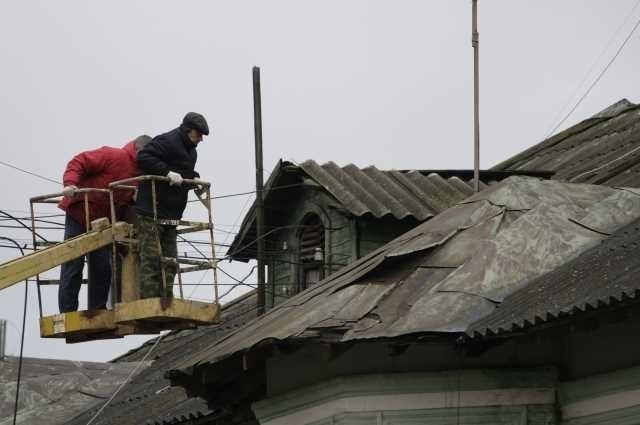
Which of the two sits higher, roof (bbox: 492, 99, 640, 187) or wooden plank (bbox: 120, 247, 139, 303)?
roof (bbox: 492, 99, 640, 187)

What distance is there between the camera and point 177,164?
1684 cm

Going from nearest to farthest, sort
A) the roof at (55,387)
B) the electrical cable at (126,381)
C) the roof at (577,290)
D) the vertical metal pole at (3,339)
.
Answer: the roof at (577,290), the electrical cable at (126,381), the roof at (55,387), the vertical metal pole at (3,339)

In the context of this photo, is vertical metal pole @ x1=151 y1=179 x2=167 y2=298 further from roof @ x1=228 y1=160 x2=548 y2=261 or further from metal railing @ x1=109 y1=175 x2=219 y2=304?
roof @ x1=228 y1=160 x2=548 y2=261

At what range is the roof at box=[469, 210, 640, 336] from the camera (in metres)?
11.5

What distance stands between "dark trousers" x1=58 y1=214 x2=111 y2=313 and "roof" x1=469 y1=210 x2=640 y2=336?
5931 millimetres

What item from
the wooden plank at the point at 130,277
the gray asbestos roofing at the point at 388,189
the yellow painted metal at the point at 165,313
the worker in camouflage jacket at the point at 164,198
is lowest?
the yellow painted metal at the point at 165,313

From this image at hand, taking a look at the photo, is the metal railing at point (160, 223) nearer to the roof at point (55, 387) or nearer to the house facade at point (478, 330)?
the house facade at point (478, 330)

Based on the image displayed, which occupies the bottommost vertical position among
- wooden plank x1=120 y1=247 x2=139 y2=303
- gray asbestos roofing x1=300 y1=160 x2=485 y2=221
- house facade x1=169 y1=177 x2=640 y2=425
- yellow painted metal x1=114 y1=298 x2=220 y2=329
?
house facade x1=169 y1=177 x2=640 y2=425

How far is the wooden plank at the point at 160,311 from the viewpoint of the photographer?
15992 mm

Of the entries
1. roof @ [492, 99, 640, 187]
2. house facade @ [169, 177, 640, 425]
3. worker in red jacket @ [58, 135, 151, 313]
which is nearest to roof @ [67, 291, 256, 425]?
worker in red jacket @ [58, 135, 151, 313]

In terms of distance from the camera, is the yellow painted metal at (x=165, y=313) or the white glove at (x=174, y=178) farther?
the white glove at (x=174, y=178)

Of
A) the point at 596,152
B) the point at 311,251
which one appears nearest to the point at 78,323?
the point at 311,251

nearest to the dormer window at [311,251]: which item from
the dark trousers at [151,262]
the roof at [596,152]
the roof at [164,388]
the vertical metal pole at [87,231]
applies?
the roof at [164,388]

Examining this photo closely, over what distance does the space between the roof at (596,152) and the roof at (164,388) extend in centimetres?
493
